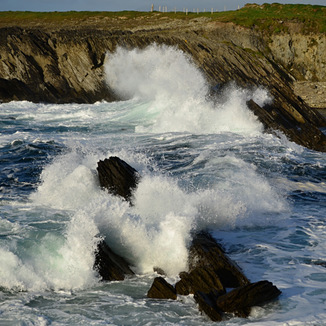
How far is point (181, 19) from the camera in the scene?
188 ft

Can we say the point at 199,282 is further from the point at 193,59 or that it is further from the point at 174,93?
the point at 193,59

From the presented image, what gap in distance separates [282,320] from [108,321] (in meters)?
2.43

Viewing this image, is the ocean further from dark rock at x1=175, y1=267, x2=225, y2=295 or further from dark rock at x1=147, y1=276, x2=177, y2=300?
dark rock at x1=175, y1=267, x2=225, y2=295

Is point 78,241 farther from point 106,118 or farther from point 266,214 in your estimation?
point 106,118

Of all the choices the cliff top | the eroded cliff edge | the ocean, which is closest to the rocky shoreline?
the ocean

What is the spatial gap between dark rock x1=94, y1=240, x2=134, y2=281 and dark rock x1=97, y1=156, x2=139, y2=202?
90.6 inches

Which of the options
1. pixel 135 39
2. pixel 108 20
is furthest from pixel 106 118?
pixel 108 20

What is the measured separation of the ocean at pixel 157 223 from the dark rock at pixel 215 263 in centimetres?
27

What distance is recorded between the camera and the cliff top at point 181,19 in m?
46.2

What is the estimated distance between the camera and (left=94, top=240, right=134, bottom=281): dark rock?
8.73 metres

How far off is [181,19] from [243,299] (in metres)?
53.1

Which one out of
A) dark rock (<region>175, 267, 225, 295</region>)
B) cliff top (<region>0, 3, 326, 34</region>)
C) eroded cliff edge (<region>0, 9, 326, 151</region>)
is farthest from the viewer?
cliff top (<region>0, 3, 326, 34</region>)

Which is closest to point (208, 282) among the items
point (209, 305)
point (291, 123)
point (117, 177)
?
point (209, 305)

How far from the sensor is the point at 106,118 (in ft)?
94.6
